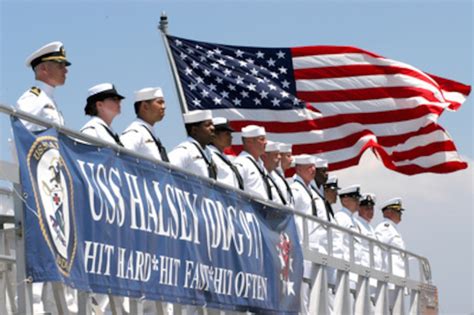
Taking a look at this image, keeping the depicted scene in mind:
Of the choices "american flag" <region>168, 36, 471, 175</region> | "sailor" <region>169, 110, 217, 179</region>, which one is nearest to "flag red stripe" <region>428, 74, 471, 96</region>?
"american flag" <region>168, 36, 471, 175</region>

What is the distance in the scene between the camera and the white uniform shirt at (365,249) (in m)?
14.4

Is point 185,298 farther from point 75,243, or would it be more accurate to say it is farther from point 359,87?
point 359,87

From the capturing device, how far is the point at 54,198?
7629mm

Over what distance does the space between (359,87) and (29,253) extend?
11.5m

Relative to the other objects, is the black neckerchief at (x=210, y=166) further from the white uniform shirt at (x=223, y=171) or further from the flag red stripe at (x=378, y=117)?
the flag red stripe at (x=378, y=117)

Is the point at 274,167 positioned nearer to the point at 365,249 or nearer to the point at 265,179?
the point at 265,179

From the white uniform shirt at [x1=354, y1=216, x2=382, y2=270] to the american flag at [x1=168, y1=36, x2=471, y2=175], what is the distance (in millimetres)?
1249

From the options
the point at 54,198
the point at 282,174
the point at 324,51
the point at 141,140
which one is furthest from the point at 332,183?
the point at 54,198

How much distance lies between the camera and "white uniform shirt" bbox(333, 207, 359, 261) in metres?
13.4

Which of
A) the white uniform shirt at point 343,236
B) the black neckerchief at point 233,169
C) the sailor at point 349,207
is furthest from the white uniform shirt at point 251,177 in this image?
the sailor at point 349,207

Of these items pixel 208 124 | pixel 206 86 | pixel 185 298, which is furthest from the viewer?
pixel 206 86

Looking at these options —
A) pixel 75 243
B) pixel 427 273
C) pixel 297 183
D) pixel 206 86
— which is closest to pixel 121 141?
pixel 75 243

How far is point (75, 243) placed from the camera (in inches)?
307

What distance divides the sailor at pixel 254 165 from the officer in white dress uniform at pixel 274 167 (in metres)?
0.19
